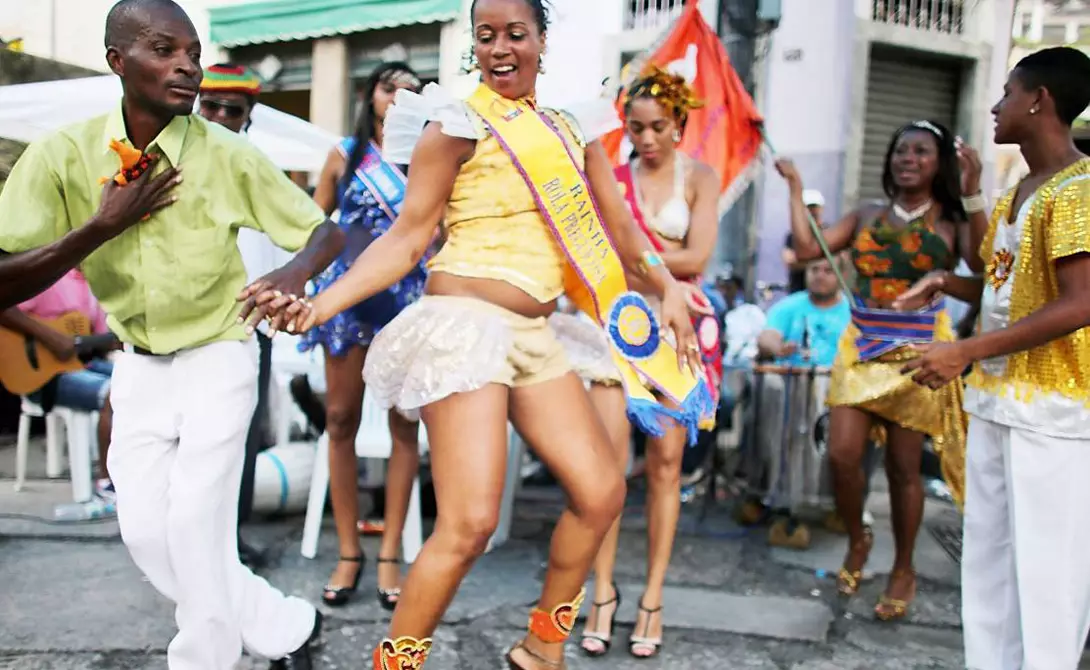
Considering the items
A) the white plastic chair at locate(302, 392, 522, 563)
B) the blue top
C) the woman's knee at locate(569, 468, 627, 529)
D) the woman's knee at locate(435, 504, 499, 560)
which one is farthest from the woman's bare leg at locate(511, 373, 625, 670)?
the blue top

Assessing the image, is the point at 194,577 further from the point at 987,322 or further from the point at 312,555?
the point at 987,322

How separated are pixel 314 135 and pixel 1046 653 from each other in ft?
14.1

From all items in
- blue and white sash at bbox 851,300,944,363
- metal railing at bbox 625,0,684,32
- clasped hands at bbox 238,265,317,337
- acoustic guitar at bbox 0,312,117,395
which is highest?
metal railing at bbox 625,0,684,32

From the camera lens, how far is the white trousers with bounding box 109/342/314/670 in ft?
7.65

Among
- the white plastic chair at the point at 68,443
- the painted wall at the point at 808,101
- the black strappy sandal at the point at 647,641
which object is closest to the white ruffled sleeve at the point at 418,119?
the black strappy sandal at the point at 647,641

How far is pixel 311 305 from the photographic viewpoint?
214 cm

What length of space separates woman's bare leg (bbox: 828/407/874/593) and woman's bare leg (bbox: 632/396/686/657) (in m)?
0.84

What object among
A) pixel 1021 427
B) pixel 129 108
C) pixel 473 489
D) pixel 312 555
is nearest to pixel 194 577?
pixel 473 489

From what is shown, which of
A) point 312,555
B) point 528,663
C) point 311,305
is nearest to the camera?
point 311,305

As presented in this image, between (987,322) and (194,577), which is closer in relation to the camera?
(194,577)

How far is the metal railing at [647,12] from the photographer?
11.4 meters

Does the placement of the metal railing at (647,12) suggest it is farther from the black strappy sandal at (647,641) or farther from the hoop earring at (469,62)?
the black strappy sandal at (647,641)

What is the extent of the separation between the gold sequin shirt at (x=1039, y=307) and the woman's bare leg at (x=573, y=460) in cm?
111

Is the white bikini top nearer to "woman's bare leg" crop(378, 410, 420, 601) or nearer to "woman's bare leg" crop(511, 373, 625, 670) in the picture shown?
"woman's bare leg" crop(511, 373, 625, 670)
